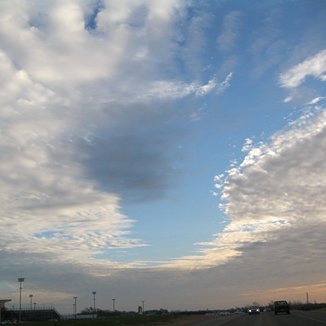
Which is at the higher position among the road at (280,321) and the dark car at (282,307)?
the dark car at (282,307)

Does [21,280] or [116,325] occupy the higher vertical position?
[21,280]

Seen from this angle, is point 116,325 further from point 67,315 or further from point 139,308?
point 67,315

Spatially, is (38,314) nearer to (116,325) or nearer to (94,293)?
(94,293)

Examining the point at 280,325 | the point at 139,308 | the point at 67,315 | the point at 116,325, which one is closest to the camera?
the point at 280,325

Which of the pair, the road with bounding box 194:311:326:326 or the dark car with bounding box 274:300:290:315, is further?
the dark car with bounding box 274:300:290:315

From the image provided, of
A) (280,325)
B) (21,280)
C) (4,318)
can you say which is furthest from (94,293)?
(280,325)

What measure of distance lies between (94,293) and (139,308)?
248 ft

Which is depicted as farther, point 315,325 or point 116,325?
point 116,325

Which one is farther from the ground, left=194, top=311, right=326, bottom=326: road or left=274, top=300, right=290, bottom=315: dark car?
left=274, top=300, right=290, bottom=315: dark car

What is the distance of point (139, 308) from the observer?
3223 inches

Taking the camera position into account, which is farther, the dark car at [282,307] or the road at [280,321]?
the dark car at [282,307]

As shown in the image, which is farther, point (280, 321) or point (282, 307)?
point (282, 307)

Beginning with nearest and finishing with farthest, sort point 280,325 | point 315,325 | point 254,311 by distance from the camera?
point 315,325
point 280,325
point 254,311

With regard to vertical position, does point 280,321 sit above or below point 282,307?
below
